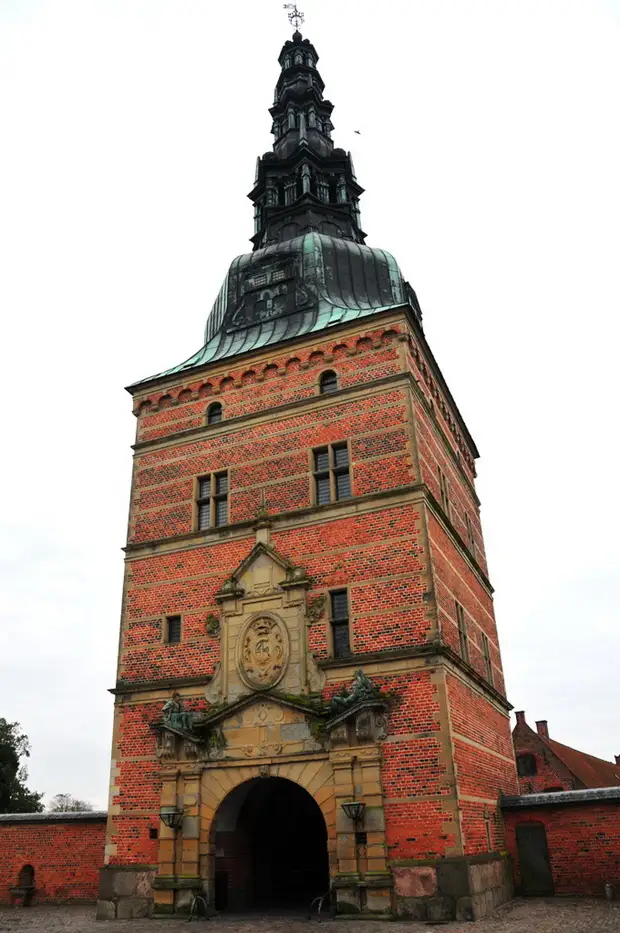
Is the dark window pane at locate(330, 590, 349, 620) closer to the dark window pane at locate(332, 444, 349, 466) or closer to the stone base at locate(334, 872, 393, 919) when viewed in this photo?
the dark window pane at locate(332, 444, 349, 466)

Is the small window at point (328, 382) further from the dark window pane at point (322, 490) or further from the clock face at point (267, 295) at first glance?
the clock face at point (267, 295)

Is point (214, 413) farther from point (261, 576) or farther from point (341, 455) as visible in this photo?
point (261, 576)

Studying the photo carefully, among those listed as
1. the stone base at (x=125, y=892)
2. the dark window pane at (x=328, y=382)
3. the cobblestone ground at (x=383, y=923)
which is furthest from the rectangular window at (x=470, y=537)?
the stone base at (x=125, y=892)

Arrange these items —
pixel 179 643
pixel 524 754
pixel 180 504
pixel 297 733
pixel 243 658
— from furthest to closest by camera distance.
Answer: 1. pixel 524 754
2. pixel 180 504
3. pixel 179 643
4. pixel 243 658
5. pixel 297 733

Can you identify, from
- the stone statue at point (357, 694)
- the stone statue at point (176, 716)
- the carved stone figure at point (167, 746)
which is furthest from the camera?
the stone statue at point (176, 716)

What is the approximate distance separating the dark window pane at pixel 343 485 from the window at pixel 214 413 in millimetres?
4233

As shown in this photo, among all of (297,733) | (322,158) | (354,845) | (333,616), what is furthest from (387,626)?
(322,158)

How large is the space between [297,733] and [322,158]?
21.0m

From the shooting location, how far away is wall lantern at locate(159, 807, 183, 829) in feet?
52.7

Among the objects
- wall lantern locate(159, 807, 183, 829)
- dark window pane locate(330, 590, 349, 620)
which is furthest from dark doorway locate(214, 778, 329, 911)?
dark window pane locate(330, 590, 349, 620)

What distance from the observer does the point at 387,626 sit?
1606 cm

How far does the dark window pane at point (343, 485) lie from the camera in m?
18.1

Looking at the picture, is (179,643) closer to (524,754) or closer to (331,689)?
(331,689)

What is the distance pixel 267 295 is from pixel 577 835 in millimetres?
15994
